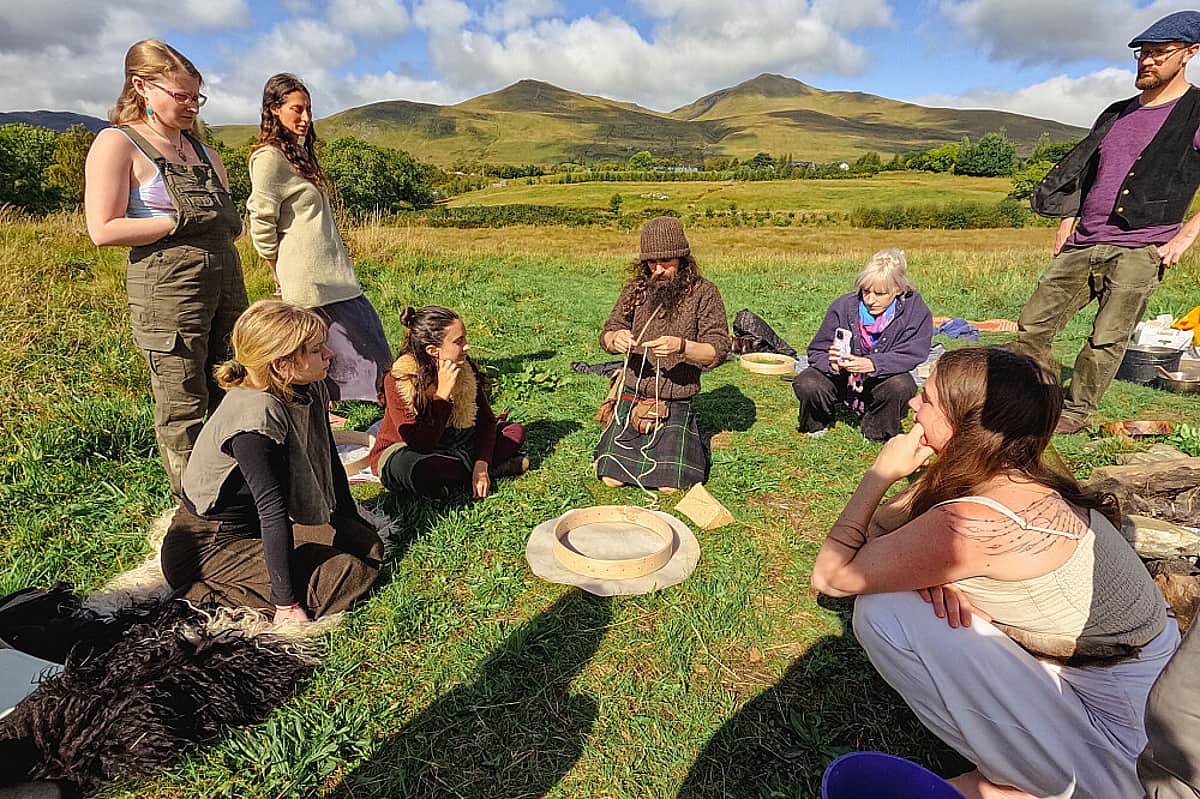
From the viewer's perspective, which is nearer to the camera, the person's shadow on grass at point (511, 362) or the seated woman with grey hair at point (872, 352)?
the seated woman with grey hair at point (872, 352)

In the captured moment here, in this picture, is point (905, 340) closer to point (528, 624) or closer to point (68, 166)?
point (528, 624)

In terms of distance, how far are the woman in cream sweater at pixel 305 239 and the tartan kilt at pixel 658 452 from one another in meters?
1.93

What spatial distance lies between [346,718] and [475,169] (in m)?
130

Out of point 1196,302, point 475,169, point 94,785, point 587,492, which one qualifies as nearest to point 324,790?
point 94,785

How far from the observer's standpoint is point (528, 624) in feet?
9.68

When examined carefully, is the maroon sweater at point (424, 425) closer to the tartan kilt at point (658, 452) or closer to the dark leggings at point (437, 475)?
the dark leggings at point (437, 475)

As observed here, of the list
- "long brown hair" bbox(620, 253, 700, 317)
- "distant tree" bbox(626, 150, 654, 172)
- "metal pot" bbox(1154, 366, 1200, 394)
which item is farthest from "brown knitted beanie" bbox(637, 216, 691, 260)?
"distant tree" bbox(626, 150, 654, 172)

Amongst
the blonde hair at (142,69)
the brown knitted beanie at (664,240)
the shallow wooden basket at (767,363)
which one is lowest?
the shallow wooden basket at (767,363)

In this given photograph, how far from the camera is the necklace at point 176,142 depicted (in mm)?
3110

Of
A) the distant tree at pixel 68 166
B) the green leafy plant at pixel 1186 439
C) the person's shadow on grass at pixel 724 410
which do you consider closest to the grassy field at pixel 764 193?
the distant tree at pixel 68 166

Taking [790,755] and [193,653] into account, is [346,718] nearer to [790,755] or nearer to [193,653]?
[193,653]

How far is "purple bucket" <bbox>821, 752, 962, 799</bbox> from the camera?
5.81 feet

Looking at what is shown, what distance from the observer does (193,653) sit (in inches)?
97.1

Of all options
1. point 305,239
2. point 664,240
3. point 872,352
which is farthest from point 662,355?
point 305,239
